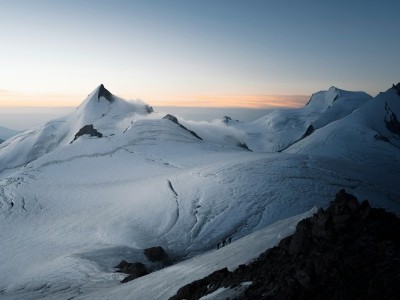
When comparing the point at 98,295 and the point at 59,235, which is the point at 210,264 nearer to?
the point at 98,295

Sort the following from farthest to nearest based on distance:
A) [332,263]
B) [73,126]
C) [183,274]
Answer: [73,126] → [183,274] → [332,263]

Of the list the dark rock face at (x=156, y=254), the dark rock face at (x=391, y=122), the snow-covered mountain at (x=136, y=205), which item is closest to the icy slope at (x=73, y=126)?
the snow-covered mountain at (x=136, y=205)

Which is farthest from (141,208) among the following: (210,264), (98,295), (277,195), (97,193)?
(210,264)

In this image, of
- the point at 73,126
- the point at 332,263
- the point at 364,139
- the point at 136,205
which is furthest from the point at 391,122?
the point at 332,263

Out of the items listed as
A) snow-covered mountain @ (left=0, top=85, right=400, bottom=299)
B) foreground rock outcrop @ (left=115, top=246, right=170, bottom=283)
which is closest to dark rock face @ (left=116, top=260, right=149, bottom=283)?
foreground rock outcrop @ (left=115, top=246, right=170, bottom=283)

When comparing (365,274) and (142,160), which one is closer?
(365,274)

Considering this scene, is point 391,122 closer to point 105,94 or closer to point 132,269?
point 105,94

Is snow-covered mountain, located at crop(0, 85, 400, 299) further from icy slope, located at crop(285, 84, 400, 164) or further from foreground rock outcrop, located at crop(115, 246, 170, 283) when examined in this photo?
icy slope, located at crop(285, 84, 400, 164)
